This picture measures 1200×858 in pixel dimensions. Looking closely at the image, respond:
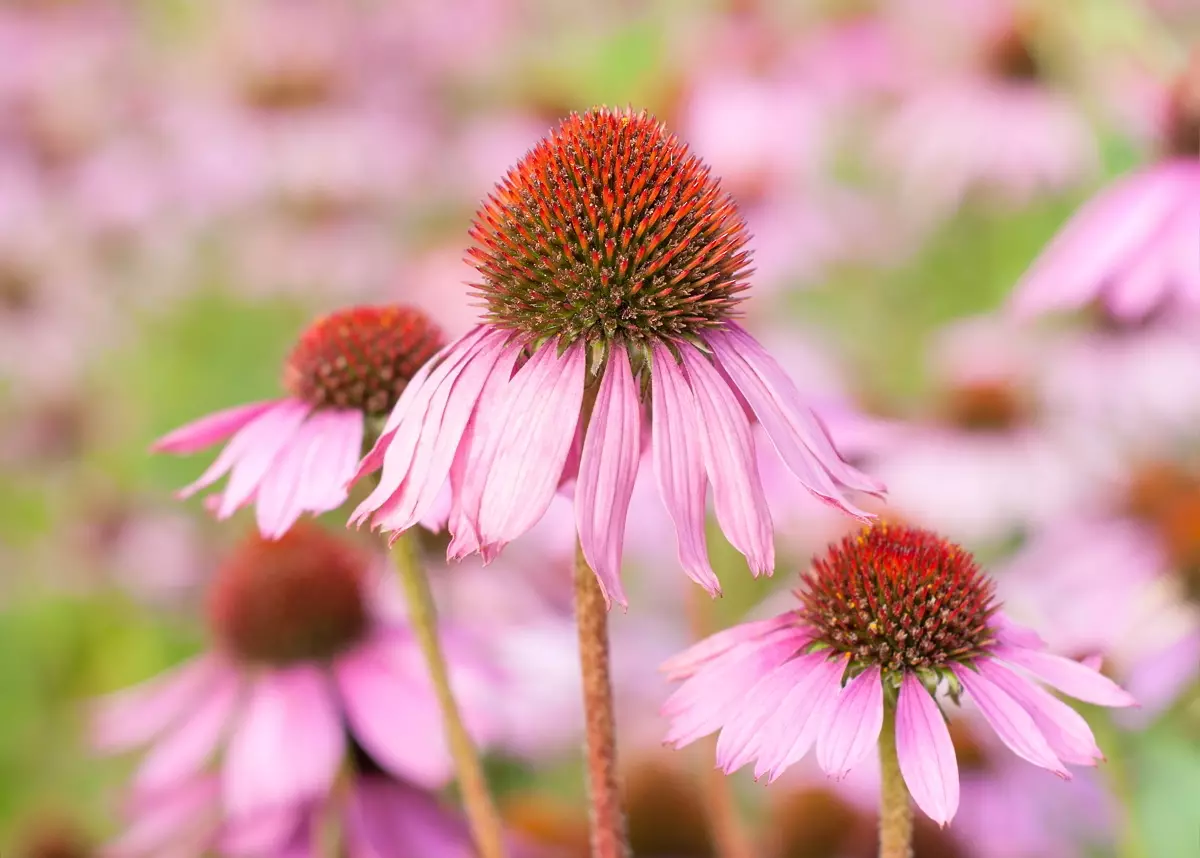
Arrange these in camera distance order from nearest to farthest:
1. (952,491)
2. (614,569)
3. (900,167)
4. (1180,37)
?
(614,569)
(952,491)
(900,167)
(1180,37)

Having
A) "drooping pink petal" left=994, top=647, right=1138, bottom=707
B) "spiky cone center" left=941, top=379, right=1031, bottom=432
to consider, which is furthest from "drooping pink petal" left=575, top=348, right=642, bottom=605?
"spiky cone center" left=941, top=379, right=1031, bottom=432

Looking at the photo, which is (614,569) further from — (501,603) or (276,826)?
(501,603)

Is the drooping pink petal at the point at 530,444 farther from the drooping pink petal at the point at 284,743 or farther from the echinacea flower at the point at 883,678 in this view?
the drooping pink petal at the point at 284,743

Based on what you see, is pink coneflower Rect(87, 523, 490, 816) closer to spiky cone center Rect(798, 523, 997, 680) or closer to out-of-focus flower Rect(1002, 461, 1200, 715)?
spiky cone center Rect(798, 523, 997, 680)

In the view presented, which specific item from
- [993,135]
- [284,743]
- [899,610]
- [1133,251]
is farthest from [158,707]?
[993,135]

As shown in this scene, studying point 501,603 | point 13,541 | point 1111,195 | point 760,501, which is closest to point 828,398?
point 1111,195
